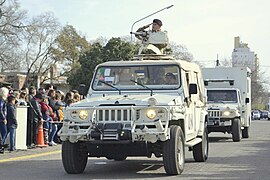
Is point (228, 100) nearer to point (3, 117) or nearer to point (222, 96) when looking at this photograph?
→ point (222, 96)

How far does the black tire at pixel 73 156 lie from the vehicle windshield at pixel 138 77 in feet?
5.69

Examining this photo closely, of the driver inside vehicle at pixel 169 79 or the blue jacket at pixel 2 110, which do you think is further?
the blue jacket at pixel 2 110

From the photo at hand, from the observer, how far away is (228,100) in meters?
22.3

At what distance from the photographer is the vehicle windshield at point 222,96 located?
22.3m

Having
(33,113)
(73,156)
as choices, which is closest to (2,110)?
(33,113)

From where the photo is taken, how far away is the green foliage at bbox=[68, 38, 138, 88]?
51219 millimetres

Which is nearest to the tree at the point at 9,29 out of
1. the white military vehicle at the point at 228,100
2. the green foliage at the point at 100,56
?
the green foliage at the point at 100,56

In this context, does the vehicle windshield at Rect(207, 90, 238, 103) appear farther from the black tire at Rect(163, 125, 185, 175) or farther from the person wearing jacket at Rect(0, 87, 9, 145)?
the black tire at Rect(163, 125, 185, 175)

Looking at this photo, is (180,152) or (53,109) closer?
(180,152)

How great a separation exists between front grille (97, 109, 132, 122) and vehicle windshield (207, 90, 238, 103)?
40.2 ft

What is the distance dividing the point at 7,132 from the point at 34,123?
6.38ft

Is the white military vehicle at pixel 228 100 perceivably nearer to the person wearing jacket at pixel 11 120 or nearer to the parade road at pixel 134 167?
the parade road at pixel 134 167

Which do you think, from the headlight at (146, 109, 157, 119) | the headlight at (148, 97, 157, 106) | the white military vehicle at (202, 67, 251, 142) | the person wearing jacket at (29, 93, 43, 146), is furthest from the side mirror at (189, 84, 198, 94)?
the white military vehicle at (202, 67, 251, 142)

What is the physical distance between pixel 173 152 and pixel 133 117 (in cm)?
96
